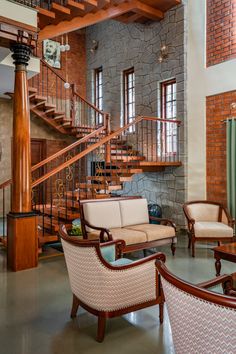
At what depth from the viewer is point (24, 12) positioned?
4293mm

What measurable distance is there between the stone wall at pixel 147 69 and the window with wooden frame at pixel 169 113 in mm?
168

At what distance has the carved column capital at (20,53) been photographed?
414 cm

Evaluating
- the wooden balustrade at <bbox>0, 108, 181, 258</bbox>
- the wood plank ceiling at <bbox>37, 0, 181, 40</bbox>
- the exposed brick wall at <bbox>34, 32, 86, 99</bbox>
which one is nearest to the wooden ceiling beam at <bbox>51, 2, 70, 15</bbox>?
the wood plank ceiling at <bbox>37, 0, 181, 40</bbox>

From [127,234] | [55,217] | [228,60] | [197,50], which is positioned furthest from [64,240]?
[197,50]

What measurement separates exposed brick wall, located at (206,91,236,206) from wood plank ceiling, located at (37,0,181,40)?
2.54 m

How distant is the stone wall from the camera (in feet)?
22.2

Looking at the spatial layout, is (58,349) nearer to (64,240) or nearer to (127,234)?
(64,240)

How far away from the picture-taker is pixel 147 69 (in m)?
7.79

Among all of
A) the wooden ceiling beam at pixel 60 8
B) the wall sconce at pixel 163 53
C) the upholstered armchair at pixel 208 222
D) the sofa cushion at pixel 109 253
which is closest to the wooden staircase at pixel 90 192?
the upholstered armchair at pixel 208 222

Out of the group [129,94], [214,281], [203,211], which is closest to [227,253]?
[214,281]

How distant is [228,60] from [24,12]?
12.0ft

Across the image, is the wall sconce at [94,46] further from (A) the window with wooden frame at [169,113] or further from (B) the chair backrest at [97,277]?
(B) the chair backrest at [97,277]

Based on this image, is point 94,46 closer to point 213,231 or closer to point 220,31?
point 220,31

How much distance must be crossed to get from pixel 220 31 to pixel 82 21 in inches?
109
